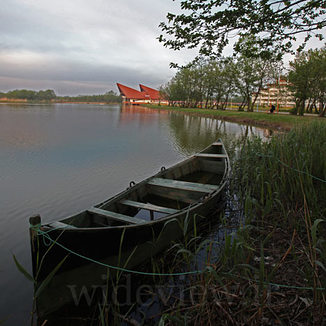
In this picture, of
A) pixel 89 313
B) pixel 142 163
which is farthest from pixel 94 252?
pixel 142 163

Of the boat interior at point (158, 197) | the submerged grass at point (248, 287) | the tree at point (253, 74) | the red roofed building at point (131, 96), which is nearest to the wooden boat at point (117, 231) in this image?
the boat interior at point (158, 197)

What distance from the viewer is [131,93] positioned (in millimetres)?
111500

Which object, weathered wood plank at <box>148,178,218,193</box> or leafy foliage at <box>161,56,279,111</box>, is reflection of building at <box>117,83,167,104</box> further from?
weathered wood plank at <box>148,178,218,193</box>

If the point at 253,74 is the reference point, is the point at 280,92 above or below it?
below

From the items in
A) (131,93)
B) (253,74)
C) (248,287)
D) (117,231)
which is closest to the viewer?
(248,287)

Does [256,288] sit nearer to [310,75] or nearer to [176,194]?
[176,194]

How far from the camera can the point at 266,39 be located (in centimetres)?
623

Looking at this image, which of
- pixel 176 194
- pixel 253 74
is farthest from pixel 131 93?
pixel 176 194

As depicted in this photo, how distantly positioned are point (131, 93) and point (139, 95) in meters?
A: 3.91

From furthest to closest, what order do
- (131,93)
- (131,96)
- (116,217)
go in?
(131,93), (131,96), (116,217)

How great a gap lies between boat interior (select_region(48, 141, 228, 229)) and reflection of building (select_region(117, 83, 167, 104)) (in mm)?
105340

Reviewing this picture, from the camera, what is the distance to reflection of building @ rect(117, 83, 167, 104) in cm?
10925

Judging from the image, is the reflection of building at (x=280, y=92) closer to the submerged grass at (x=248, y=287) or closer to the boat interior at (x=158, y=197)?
the boat interior at (x=158, y=197)

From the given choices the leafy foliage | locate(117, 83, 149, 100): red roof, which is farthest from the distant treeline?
the leafy foliage
